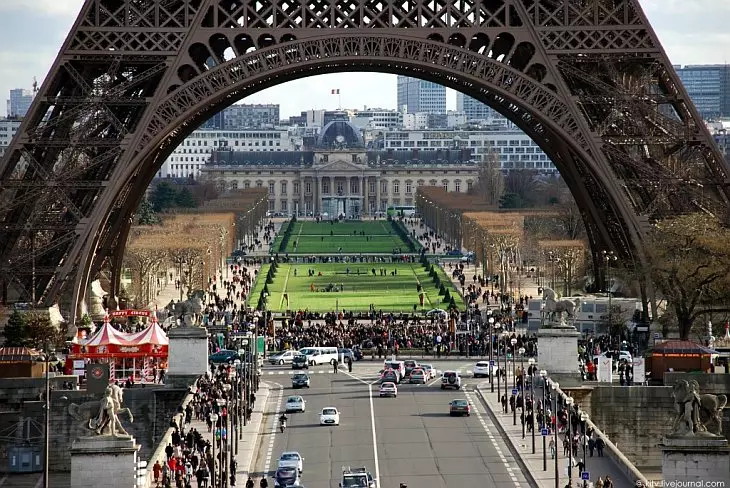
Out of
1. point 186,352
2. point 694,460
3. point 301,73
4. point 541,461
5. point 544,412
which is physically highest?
point 301,73

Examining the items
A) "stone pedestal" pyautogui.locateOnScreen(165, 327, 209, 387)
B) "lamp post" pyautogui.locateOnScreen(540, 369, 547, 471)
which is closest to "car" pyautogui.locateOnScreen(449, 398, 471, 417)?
"lamp post" pyautogui.locateOnScreen(540, 369, 547, 471)

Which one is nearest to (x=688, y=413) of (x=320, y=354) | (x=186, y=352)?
(x=186, y=352)

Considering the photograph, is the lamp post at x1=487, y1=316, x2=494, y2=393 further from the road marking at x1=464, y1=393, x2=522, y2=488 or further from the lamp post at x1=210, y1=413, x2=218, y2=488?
the lamp post at x1=210, y1=413, x2=218, y2=488

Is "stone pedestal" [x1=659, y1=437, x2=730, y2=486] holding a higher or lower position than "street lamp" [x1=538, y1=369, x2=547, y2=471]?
higher

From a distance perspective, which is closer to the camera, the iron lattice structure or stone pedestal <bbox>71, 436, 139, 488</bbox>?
stone pedestal <bbox>71, 436, 139, 488</bbox>

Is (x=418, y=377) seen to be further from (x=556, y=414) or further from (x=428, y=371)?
(x=556, y=414)

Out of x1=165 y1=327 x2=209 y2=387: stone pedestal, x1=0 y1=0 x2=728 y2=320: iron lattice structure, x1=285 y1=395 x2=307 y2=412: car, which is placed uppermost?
x1=0 y1=0 x2=728 y2=320: iron lattice structure

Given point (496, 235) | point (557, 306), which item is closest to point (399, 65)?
point (557, 306)

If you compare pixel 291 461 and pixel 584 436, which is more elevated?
pixel 584 436
